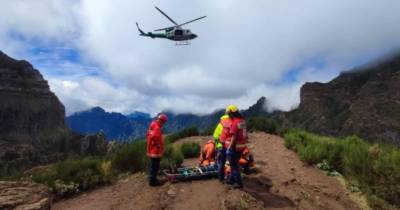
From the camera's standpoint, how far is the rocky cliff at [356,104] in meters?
111

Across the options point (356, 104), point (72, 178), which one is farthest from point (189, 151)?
point (356, 104)

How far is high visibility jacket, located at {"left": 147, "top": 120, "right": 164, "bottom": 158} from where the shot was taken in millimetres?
12336

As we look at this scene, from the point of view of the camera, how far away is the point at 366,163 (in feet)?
44.1

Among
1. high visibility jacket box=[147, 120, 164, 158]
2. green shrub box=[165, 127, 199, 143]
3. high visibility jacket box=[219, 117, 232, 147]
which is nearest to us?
high visibility jacket box=[219, 117, 232, 147]

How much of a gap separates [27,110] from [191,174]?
150m

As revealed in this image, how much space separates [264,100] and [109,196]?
179m

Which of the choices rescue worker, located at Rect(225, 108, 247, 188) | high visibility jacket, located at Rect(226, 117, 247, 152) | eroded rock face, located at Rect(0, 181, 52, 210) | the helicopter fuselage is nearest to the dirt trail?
rescue worker, located at Rect(225, 108, 247, 188)

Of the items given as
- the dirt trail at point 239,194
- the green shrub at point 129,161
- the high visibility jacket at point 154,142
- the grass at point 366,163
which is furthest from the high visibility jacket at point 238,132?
the green shrub at point 129,161

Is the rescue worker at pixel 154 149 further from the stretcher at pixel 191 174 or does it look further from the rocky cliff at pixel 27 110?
the rocky cliff at pixel 27 110

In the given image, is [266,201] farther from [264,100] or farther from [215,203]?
[264,100]

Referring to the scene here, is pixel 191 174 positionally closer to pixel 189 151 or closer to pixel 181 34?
pixel 189 151

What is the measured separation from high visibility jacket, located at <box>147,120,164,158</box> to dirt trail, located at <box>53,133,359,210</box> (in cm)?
90

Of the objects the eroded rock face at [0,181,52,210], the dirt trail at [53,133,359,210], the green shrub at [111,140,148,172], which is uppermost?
the green shrub at [111,140,148,172]

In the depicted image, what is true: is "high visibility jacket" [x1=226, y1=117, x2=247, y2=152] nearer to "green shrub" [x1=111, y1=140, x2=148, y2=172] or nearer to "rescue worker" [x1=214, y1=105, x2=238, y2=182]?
"rescue worker" [x1=214, y1=105, x2=238, y2=182]
